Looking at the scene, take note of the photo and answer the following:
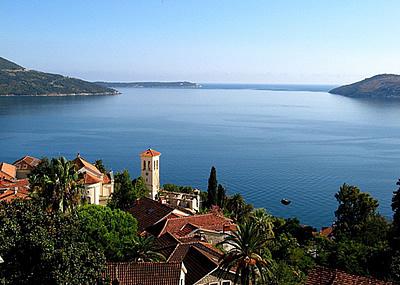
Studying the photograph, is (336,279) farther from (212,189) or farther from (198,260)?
(212,189)

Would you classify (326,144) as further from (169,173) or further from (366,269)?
(366,269)

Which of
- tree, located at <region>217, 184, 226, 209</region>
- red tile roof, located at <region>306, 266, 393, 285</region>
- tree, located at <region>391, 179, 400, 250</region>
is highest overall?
red tile roof, located at <region>306, 266, 393, 285</region>

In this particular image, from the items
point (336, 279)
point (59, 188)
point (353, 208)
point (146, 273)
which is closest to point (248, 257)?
point (336, 279)

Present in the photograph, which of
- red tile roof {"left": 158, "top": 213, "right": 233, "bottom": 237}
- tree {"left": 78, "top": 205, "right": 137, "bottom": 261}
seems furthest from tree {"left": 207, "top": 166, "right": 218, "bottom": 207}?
tree {"left": 78, "top": 205, "right": 137, "bottom": 261}

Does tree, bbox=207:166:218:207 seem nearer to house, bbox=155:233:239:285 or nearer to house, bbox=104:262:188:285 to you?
house, bbox=155:233:239:285

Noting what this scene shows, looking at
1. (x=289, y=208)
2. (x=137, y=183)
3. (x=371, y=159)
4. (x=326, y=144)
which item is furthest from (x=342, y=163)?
(x=137, y=183)
